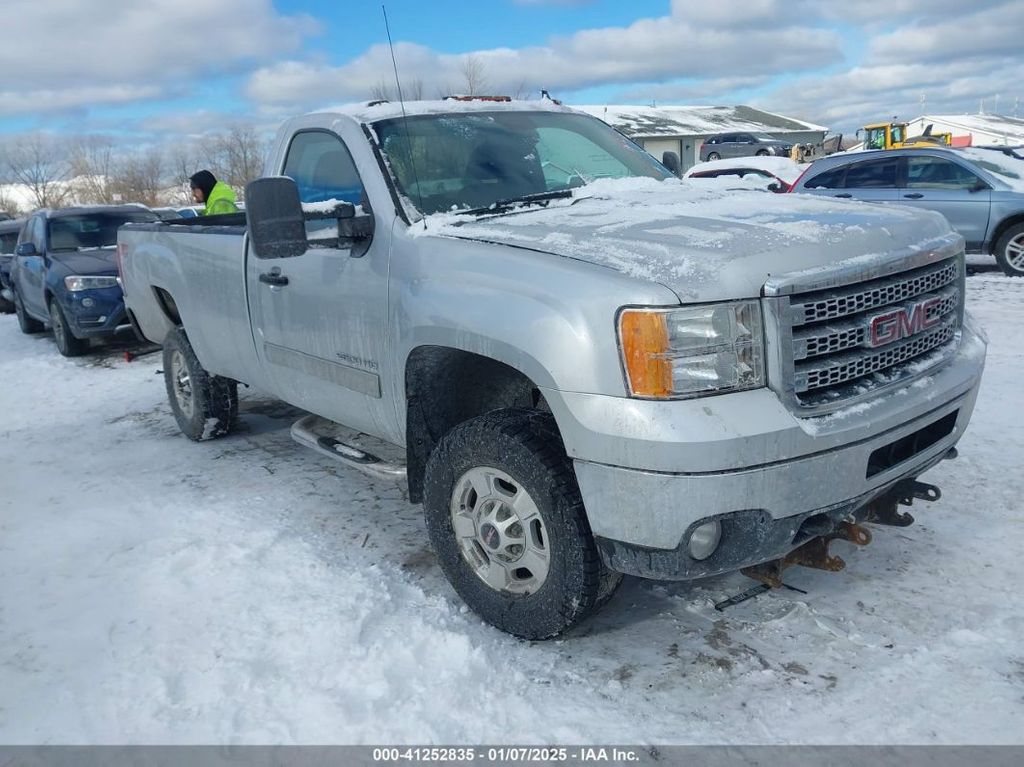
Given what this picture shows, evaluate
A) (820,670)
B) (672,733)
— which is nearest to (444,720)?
(672,733)

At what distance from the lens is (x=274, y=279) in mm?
4203

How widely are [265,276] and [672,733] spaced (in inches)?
114

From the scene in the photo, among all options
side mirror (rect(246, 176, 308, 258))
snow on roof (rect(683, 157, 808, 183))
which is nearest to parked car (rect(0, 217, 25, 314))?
snow on roof (rect(683, 157, 808, 183))

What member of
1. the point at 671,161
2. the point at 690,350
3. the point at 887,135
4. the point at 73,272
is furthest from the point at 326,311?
the point at 887,135

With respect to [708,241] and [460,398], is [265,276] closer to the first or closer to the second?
[460,398]

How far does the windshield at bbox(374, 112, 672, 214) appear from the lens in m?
3.71

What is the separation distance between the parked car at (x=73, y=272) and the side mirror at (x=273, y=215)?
279 inches

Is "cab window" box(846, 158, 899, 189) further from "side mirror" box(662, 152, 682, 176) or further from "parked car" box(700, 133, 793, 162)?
"parked car" box(700, 133, 793, 162)

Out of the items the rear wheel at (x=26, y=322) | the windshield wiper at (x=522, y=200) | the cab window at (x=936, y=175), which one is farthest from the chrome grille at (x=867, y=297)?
the rear wheel at (x=26, y=322)

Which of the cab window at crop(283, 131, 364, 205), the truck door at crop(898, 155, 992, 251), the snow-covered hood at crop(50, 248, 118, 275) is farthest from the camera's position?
the truck door at crop(898, 155, 992, 251)

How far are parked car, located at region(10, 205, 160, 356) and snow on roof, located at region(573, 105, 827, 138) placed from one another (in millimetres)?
38966

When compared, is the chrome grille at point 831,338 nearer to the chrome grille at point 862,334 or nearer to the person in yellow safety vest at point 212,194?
the chrome grille at point 862,334

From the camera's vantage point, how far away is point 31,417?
711 cm

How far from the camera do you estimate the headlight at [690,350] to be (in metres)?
2.54
